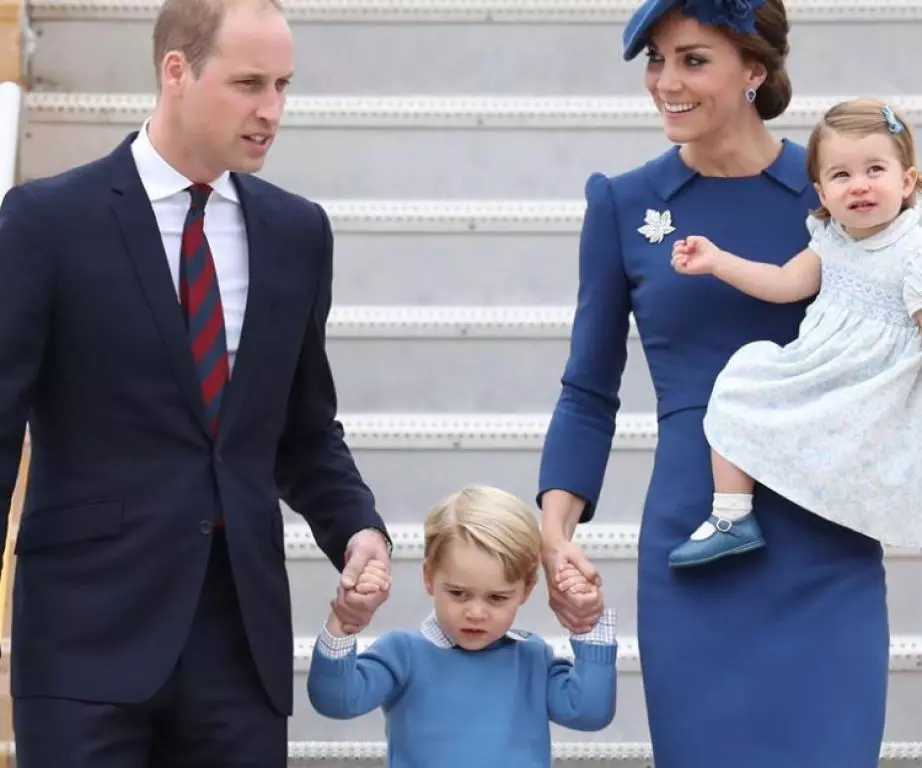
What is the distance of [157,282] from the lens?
216 cm

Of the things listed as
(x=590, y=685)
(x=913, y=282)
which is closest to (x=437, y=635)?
(x=590, y=685)

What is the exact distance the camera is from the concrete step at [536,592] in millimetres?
3436

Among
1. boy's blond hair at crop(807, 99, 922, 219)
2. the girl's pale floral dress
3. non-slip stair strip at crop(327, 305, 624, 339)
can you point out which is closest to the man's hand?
the girl's pale floral dress

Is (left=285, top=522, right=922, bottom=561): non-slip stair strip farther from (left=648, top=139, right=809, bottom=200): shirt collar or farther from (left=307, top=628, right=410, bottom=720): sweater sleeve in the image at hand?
(left=648, top=139, right=809, bottom=200): shirt collar

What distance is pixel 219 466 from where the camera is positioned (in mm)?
2184

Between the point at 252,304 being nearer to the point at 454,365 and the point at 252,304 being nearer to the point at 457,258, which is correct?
the point at 454,365

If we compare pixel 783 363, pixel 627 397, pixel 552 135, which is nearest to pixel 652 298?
pixel 783 363

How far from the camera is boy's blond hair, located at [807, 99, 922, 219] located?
2238 millimetres

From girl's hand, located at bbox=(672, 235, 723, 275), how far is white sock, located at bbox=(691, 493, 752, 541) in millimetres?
264

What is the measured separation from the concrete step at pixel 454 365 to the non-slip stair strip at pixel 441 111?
1.59 ft

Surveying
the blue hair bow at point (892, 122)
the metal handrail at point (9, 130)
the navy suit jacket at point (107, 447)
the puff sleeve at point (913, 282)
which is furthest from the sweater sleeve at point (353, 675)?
the metal handrail at point (9, 130)

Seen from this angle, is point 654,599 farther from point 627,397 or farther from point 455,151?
point 455,151

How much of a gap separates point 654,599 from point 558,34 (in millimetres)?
2122

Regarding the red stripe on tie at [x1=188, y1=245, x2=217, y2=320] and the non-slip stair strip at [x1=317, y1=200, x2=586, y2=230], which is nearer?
the red stripe on tie at [x1=188, y1=245, x2=217, y2=320]
